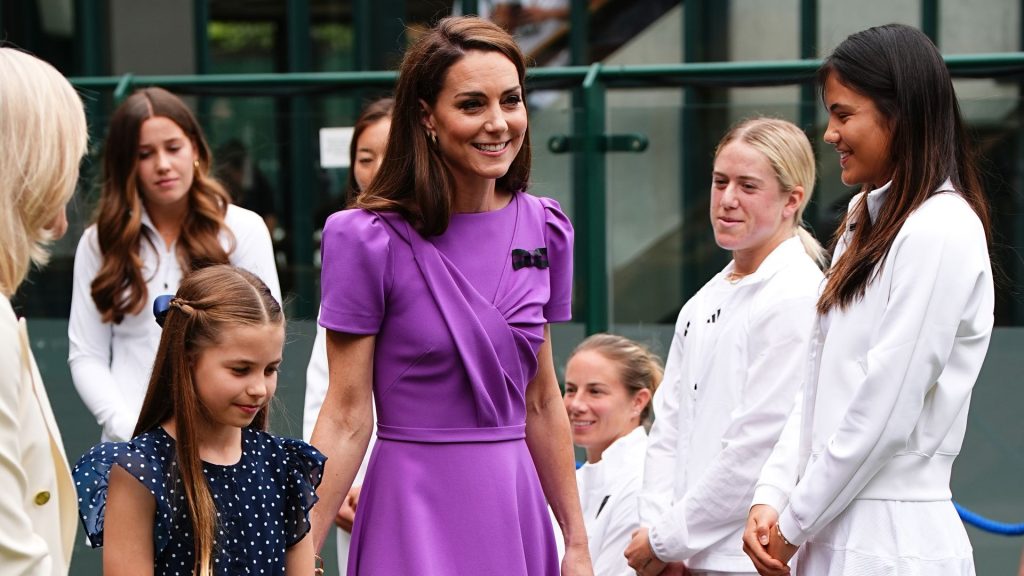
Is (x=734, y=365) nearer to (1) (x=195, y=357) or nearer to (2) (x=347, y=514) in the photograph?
(2) (x=347, y=514)

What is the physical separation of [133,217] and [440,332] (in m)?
2.14

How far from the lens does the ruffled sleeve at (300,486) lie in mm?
3012

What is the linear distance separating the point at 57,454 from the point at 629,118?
3.61m

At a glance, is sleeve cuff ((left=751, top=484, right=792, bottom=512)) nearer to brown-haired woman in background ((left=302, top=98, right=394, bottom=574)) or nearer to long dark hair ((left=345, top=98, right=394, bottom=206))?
brown-haired woman in background ((left=302, top=98, right=394, bottom=574))

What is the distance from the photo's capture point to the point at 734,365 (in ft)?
12.5

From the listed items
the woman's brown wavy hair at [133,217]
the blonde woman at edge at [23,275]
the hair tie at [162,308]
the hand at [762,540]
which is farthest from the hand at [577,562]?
the woman's brown wavy hair at [133,217]

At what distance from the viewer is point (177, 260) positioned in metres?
4.84

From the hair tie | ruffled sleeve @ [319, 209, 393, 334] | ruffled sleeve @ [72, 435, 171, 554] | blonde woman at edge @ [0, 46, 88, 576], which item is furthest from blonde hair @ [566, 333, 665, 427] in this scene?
blonde woman at edge @ [0, 46, 88, 576]

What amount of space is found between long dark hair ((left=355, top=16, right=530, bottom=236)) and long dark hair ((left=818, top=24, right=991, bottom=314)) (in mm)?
797

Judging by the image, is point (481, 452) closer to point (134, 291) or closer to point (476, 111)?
point (476, 111)

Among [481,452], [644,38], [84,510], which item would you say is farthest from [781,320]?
[644,38]

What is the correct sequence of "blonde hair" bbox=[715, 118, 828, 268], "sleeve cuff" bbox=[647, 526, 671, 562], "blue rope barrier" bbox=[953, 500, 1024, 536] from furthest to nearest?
"blue rope barrier" bbox=[953, 500, 1024, 536], "blonde hair" bbox=[715, 118, 828, 268], "sleeve cuff" bbox=[647, 526, 671, 562]

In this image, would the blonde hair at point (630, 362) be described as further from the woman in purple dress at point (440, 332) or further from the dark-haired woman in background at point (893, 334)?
the woman in purple dress at point (440, 332)

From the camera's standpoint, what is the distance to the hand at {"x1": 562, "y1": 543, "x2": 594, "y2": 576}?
322 cm
